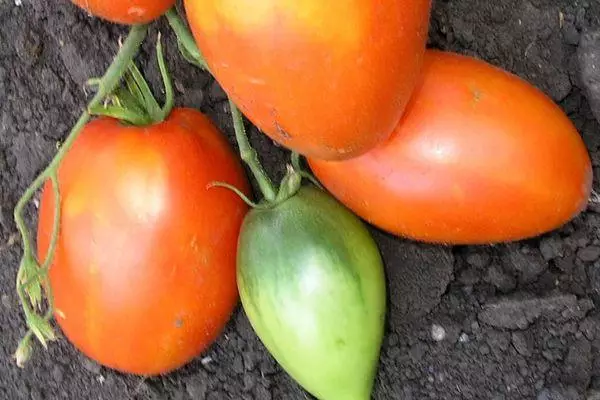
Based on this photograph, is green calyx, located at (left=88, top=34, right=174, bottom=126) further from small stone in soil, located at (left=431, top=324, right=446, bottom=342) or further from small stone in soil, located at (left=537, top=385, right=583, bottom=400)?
small stone in soil, located at (left=537, top=385, right=583, bottom=400)

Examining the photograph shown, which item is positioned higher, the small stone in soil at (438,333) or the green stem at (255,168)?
the green stem at (255,168)

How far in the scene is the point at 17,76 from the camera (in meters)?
1.12

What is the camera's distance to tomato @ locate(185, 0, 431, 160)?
0.72 metres

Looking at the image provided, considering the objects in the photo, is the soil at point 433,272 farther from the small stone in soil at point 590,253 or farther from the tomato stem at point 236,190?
the tomato stem at point 236,190

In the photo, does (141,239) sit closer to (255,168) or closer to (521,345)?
(255,168)

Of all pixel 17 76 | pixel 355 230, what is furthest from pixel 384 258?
pixel 17 76

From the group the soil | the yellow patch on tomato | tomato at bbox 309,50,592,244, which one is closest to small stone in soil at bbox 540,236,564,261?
the soil

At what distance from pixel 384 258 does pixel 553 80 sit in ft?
0.89

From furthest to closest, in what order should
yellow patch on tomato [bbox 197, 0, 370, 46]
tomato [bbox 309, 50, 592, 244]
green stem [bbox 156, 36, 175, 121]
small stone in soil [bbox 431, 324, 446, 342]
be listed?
small stone in soil [bbox 431, 324, 446, 342] < green stem [bbox 156, 36, 175, 121] < tomato [bbox 309, 50, 592, 244] < yellow patch on tomato [bbox 197, 0, 370, 46]

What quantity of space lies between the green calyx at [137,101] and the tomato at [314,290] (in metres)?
0.15

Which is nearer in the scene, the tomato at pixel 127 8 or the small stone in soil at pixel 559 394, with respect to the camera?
the tomato at pixel 127 8

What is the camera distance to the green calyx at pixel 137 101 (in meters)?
0.95

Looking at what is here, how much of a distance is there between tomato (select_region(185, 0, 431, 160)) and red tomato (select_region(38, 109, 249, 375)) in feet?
0.52

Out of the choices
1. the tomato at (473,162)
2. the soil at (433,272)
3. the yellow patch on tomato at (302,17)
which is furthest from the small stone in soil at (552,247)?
the yellow patch on tomato at (302,17)
